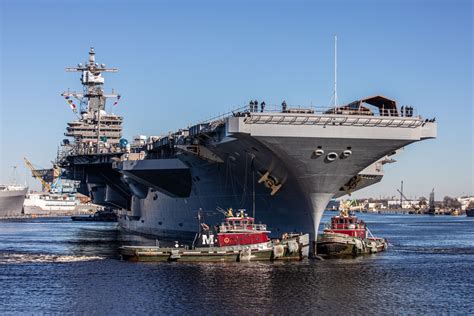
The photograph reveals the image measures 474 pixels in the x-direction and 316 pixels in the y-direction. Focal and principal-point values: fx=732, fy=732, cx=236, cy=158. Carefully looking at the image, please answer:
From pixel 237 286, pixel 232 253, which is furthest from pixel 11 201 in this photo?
pixel 237 286

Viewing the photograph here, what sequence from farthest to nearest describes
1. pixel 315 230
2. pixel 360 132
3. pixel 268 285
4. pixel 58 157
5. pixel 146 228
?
1. pixel 58 157
2. pixel 146 228
3. pixel 315 230
4. pixel 360 132
5. pixel 268 285

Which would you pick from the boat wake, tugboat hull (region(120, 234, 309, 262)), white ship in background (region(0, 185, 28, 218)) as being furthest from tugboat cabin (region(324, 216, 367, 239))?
white ship in background (region(0, 185, 28, 218))

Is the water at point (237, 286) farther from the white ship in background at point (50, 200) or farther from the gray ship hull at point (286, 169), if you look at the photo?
the white ship in background at point (50, 200)

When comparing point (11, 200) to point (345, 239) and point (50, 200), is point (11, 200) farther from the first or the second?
point (345, 239)

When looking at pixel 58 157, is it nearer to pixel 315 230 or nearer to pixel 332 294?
pixel 315 230

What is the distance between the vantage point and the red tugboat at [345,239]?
110ft

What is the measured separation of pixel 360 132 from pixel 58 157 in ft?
131

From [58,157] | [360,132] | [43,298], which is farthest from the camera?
[58,157]

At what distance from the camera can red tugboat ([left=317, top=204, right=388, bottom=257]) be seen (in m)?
33.5

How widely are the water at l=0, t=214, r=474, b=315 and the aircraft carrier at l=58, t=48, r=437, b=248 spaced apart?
3.96 metres

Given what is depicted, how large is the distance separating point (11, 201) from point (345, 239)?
289ft

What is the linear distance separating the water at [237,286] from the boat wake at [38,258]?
0.30ft

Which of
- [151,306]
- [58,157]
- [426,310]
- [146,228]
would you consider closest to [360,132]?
[426,310]

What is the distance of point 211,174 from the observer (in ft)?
126
